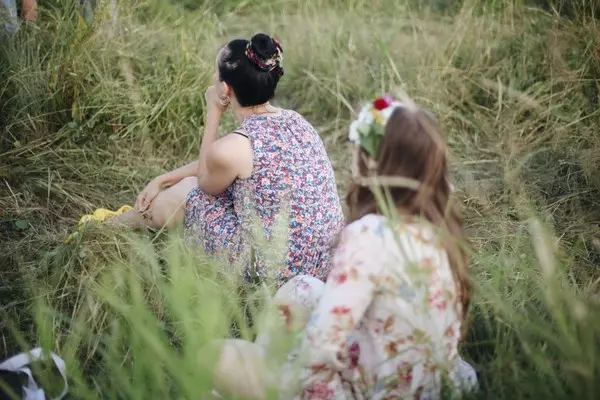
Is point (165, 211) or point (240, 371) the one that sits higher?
point (240, 371)

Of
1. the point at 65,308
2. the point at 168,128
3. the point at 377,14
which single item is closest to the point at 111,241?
the point at 65,308

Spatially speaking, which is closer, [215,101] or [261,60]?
[261,60]

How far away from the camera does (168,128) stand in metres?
3.91

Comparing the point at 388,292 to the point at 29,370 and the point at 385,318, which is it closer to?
the point at 385,318

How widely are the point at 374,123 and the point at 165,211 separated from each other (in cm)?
142

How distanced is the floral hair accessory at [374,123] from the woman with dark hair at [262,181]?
772mm

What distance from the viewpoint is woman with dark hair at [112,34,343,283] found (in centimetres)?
266

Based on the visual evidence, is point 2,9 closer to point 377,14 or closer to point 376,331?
point 377,14

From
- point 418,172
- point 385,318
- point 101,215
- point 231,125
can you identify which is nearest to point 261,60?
point 101,215

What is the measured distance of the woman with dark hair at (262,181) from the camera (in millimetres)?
2664

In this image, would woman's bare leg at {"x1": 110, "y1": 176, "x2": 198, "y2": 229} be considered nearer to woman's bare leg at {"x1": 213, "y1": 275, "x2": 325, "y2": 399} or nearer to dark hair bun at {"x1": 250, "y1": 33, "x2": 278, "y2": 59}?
dark hair bun at {"x1": 250, "y1": 33, "x2": 278, "y2": 59}

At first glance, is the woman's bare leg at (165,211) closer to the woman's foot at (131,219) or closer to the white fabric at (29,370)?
the woman's foot at (131,219)

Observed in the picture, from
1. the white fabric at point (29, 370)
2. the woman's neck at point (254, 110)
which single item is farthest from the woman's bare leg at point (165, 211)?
the white fabric at point (29, 370)

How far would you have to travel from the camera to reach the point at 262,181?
2.67m
